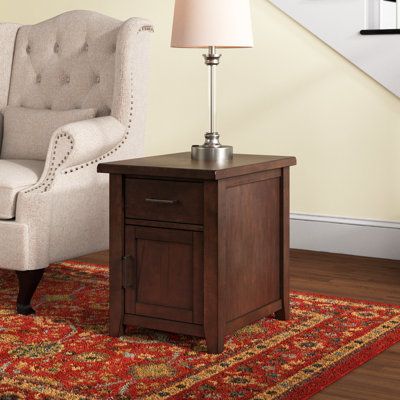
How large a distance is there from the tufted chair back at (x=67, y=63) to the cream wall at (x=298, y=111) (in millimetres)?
805

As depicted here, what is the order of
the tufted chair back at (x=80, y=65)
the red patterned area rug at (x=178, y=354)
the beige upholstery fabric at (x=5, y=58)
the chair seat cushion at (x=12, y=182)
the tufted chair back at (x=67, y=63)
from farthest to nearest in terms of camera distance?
the beige upholstery fabric at (x=5, y=58) < the tufted chair back at (x=67, y=63) < the tufted chair back at (x=80, y=65) < the chair seat cushion at (x=12, y=182) < the red patterned area rug at (x=178, y=354)

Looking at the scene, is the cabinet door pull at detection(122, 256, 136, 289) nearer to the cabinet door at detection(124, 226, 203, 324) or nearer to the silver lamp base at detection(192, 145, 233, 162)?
the cabinet door at detection(124, 226, 203, 324)

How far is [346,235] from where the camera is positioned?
12.3 feet

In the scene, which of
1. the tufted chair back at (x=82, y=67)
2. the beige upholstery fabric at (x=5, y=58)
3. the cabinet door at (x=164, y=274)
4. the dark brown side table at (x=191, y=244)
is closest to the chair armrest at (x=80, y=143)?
the tufted chair back at (x=82, y=67)

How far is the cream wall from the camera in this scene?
11.9 ft

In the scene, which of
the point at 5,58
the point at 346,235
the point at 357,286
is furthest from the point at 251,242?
the point at 5,58

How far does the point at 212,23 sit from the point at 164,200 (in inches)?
21.3

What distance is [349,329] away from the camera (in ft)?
8.59

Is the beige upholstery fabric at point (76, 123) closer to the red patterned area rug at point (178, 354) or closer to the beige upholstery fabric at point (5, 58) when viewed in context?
the beige upholstery fabric at point (5, 58)

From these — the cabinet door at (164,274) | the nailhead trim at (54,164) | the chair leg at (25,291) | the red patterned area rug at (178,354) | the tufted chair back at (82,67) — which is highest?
the tufted chair back at (82,67)

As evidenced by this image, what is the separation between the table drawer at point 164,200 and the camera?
7.75ft

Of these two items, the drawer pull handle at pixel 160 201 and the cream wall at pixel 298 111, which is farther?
the cream wall at pixel 298 111

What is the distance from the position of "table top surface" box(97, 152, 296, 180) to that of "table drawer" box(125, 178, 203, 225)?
0.11ft

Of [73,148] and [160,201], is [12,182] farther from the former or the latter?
[160,201]
